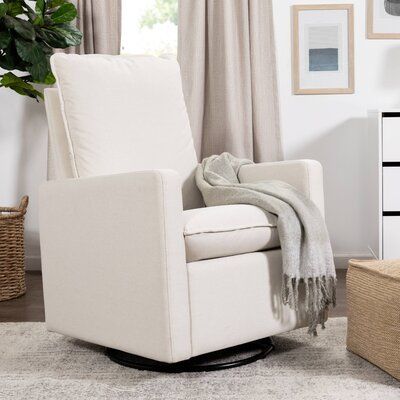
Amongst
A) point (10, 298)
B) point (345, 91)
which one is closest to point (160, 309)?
point (10, 298)

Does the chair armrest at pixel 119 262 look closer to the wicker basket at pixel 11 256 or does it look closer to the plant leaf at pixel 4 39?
the wicker basket at pixel 11 256

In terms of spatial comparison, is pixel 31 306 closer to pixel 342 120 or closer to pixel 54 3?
pixel 54 3

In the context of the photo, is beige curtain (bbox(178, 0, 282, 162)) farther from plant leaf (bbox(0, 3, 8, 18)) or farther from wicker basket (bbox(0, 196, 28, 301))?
wicker basket (bbox(0, 196, 28, 301))

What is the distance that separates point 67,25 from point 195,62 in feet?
2.29

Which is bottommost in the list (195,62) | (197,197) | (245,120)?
(197,197)

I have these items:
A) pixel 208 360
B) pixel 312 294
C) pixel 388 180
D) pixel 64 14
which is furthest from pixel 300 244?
pixel 64 14

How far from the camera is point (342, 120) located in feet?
12.8

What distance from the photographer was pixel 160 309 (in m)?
1.91

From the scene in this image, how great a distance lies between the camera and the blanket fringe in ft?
6.86

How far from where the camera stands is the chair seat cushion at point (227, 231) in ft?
6.41

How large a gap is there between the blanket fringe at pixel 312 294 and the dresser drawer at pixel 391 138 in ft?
4.32

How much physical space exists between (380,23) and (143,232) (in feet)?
7.93

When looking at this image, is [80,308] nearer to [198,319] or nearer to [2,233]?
[198,319]

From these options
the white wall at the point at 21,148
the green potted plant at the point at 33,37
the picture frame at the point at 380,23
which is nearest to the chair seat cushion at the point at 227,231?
the green potted plant at the point at 33,37
